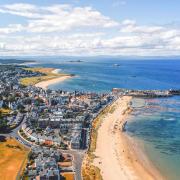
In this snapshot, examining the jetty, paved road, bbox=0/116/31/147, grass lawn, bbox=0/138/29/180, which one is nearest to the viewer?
grass lawn, bbox=0/138/29/180

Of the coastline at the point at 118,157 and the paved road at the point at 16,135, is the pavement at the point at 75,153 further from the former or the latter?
the coastline at the point at 118,157

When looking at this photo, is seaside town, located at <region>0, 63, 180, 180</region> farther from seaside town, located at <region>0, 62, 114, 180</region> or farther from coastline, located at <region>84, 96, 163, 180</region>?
coastline, located at <region>84, 96, 163, 180</region>

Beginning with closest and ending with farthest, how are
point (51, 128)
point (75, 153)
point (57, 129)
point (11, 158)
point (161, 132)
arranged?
point (11, 158)
point (75, 153)
point (161, 132)
point (57, 129)
point (51, 128)

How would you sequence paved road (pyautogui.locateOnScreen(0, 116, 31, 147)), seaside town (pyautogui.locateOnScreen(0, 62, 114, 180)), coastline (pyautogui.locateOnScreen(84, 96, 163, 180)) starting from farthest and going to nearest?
paved road (pyautogui.locateOnScreen(0, 116, 31, 147)) < coastline (pyautogui.locateOnScreen(84, 96, 163, 180)) < seaside town (pyautogui.locateOnScreen(0, 62, 114, 180))

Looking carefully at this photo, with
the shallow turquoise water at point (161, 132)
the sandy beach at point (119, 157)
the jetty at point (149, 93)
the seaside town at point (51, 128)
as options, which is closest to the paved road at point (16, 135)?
the seaside town at point (51, 128)

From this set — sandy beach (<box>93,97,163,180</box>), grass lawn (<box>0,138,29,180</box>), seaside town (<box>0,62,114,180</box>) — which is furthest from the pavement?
sandy beach (<box>93,97,163,180</box>)

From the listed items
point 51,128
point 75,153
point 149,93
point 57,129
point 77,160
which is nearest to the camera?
point 77,160

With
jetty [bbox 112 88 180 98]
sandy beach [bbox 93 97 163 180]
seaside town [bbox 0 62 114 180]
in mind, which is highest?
jetty [bbox 112 88 180 98]

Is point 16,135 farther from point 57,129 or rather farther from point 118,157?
point 118,157

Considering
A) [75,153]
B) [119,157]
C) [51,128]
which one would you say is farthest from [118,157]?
[51,128]
